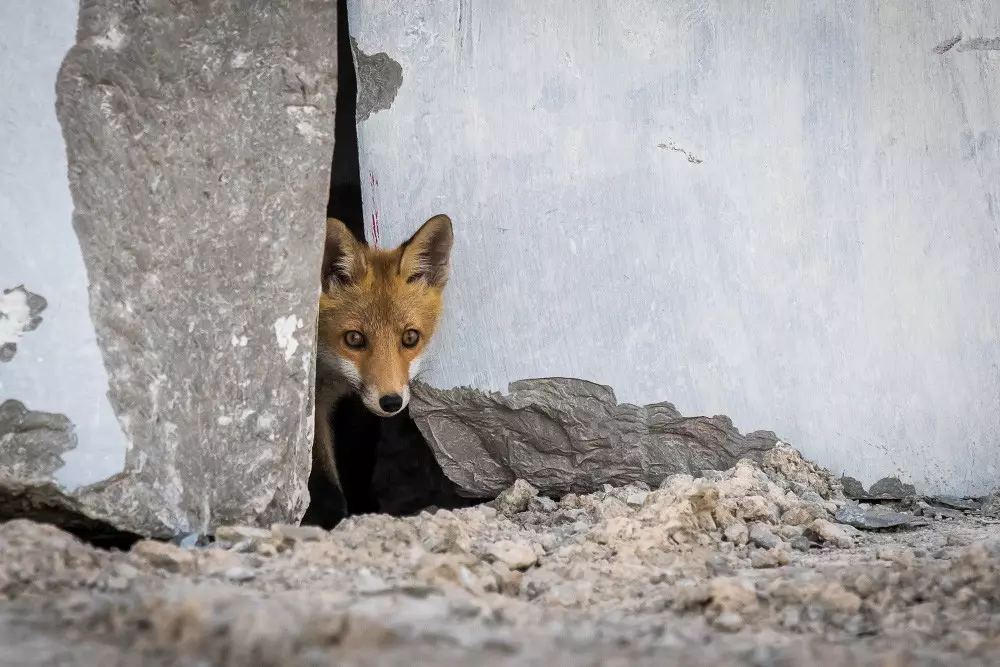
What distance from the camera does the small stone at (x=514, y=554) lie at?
205 centimetres

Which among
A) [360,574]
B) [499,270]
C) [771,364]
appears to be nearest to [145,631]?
[360,574]

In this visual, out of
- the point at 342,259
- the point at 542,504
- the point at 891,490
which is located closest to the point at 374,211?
the point at 342,259

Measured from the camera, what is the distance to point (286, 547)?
78.8 inches

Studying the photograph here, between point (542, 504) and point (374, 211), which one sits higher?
point (374, 211)

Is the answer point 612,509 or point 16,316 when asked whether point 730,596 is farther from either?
point 16,316

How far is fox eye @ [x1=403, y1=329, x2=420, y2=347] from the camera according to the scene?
3.52 m

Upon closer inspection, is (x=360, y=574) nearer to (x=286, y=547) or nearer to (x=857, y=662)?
(x=286, y=547)

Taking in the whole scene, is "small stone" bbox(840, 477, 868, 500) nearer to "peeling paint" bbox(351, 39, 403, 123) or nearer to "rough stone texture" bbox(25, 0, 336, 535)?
"rough stone texture" bbox(25, 0, 336, 535)

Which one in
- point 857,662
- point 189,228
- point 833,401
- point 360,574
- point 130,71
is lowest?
point 857,662

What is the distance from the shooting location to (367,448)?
4.33 meters

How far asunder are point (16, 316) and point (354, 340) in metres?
1.51

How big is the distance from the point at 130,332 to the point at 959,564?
79.5 inches

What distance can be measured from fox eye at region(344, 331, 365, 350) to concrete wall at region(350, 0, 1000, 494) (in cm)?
78

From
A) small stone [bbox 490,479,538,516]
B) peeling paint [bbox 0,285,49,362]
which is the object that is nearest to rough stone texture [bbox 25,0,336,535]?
peeling paint [bbox 0,285,49,362]
